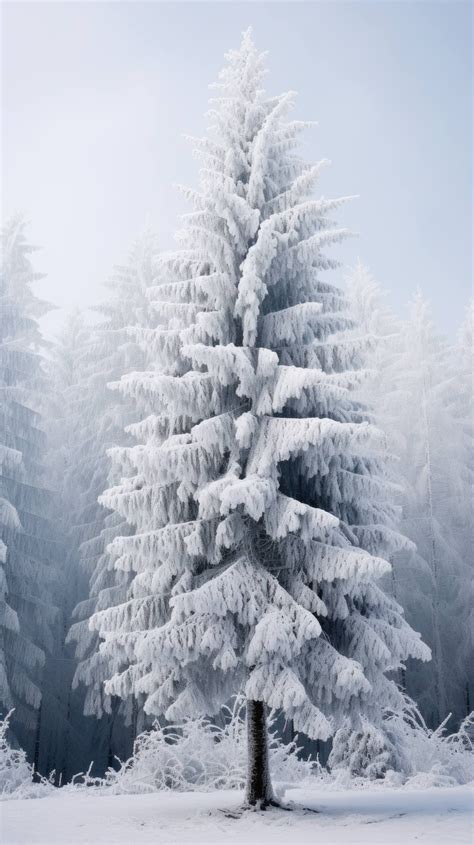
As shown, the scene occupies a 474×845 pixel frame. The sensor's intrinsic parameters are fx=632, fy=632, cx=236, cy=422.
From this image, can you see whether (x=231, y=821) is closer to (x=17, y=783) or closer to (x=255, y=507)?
(x=255, y=507)

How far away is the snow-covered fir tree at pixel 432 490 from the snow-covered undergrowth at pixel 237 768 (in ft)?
22.8

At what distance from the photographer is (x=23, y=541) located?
16984mm

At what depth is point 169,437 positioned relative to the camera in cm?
938

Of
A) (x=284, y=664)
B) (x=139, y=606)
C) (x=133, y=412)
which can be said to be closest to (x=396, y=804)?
(x=284, y=664)

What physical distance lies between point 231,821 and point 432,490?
1528 cm

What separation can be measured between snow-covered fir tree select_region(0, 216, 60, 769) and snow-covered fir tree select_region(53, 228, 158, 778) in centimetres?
107

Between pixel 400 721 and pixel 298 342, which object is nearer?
pixel 298 342

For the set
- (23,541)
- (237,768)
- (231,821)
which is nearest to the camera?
(231,821)

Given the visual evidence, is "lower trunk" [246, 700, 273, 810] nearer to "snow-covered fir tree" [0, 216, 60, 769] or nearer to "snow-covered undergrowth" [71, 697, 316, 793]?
"snow-covered undergrowth" [71, 697, 316, 793]

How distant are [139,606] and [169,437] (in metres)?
2.45

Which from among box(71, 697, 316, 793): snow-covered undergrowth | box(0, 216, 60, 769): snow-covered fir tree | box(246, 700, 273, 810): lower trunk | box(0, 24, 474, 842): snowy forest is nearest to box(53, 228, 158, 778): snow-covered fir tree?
box(0, 216, 60, 769): snow-covered fir tree

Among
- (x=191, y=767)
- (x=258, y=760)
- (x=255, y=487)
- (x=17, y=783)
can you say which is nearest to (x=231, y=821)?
(x=258, y=760)

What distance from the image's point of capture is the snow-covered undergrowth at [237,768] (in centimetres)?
1154

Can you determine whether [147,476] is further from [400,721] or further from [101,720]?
[101,720]
